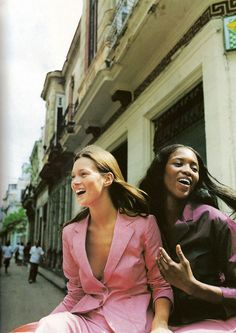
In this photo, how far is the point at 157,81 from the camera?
18.2 feet

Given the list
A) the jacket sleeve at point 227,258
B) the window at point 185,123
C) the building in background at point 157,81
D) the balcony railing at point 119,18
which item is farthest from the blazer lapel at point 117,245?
the balcony railing at point 119,18

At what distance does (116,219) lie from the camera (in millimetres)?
1895

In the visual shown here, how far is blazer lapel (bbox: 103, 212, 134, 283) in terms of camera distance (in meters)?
1.75

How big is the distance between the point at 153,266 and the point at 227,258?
13.0 inches

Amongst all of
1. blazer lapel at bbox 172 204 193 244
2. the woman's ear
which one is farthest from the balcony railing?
blazer lapel at bbox 172 204 193 244

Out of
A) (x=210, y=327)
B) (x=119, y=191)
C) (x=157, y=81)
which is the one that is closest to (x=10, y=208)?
(x=157, y=81)

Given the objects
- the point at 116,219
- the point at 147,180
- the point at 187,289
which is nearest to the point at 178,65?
the point at 147,180

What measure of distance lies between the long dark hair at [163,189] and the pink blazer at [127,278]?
0.78 ft

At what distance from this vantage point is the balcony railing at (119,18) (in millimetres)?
6504

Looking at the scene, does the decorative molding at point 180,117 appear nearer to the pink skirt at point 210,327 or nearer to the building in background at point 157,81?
the building in background at point 157,81

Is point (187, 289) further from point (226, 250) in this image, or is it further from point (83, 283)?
point (83, 283)

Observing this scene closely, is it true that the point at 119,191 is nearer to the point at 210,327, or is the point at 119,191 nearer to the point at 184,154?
the point at 184,154

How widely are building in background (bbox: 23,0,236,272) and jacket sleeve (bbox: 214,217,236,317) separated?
6.74ft

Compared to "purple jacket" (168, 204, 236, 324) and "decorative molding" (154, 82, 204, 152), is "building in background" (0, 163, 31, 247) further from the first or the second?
"decorative molding" (154, 82, 204, 152)
